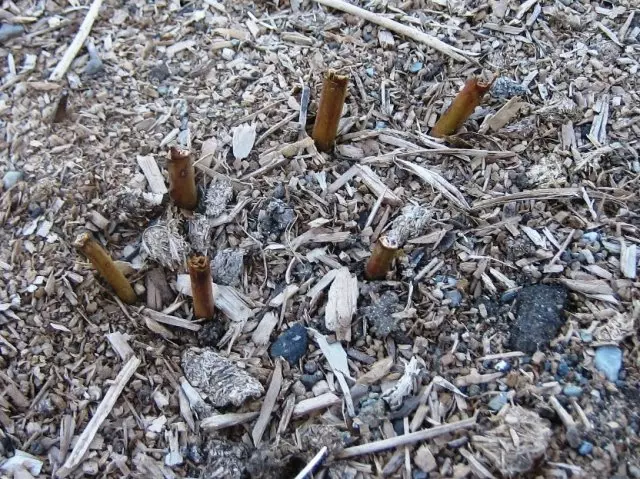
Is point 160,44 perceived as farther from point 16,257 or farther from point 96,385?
point 96,385

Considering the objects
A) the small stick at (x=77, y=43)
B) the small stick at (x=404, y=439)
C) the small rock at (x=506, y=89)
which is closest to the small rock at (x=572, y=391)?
the small stick at (x=404, y=439)

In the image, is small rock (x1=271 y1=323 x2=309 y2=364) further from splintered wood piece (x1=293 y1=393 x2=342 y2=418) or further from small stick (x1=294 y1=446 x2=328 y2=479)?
small stick (x1=294 y1=446 x2=328 y2=479)

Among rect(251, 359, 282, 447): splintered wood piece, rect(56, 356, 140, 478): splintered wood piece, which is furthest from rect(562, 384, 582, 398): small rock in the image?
rect(56, 356, 140, 478): splintered wood piece

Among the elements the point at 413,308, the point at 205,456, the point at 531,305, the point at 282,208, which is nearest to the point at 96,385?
the point at 205,456

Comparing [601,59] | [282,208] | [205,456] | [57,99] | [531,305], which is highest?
[601,59]

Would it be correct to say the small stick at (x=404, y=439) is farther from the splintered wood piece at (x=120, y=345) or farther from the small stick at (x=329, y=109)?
the small stick at (x=329, y=109)
